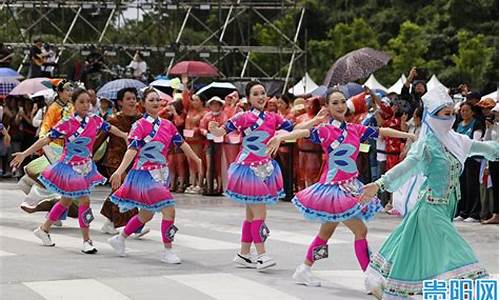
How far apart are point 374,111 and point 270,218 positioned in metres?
2.19

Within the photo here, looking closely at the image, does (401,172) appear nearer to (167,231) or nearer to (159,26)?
(167,231)

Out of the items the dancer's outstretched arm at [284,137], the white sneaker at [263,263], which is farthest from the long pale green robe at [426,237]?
the white sneaker at [263,263]

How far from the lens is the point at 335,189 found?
998cm

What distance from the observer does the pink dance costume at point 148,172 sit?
11.5 metres

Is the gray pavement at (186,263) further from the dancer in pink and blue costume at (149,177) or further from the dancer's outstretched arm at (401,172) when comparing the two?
the dancer's outstretched arm at (401,172)

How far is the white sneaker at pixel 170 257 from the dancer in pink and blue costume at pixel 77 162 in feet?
3.57

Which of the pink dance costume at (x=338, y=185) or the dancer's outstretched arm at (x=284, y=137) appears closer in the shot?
the pink dance costume at (x=338, y=185)

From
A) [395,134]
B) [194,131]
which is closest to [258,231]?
[395,134]

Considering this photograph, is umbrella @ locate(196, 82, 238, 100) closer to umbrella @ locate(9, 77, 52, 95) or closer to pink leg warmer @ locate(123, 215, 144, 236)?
umbrella @ locate(9, 77, 52, 95)

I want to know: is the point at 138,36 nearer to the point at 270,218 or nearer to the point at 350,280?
the point at 270,218

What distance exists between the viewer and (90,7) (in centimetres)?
3206

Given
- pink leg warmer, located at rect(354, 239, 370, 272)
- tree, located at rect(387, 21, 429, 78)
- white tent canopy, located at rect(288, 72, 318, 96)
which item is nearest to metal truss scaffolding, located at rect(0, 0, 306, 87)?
white tent canopy, located at rect(288, 72, 318, 96)

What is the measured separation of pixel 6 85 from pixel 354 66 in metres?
9.66

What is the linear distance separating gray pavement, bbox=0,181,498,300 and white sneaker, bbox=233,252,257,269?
84 mm
